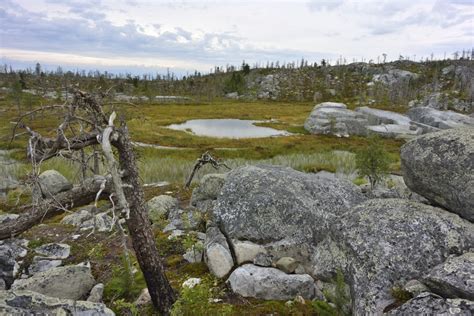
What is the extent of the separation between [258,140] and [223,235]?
33304mm

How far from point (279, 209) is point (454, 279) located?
4.73 m

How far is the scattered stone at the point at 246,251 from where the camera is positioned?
352 inches

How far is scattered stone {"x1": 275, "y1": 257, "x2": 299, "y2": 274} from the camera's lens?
8.54 m

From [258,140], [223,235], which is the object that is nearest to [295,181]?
[223,235]

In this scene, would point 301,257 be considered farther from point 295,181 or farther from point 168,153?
point 168,153

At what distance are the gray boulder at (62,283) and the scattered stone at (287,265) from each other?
4.32m

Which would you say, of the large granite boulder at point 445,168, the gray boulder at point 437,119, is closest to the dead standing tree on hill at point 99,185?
the large granite boulder at point 445,168

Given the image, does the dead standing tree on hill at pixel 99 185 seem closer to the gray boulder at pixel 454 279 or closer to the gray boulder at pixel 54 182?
the gray boulder at pixel 454 279

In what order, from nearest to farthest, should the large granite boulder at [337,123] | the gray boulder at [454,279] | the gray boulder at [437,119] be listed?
the gray boulder at [454,279]
the gray boulder at [437,119]
the large granite boulder at [337,123]

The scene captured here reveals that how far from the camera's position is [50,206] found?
20.1 ft

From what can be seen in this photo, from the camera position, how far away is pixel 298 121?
62656 millimetres

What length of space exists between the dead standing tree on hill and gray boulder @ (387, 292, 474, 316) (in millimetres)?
4224

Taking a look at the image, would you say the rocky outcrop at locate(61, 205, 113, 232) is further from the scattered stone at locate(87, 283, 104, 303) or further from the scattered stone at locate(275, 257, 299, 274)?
the scattered stone at locate(275, 257, 299, 274)

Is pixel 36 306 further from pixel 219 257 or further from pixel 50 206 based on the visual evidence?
pixel 219 257
